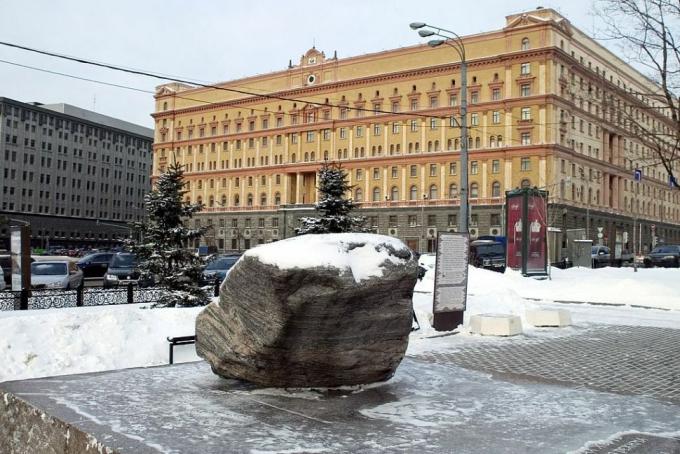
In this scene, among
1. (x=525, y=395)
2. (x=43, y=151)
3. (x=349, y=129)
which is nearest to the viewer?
(x=525, y=395)

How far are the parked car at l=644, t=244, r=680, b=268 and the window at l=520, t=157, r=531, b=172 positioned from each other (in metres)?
23.2

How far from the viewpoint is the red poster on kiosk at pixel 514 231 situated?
93.4 ft

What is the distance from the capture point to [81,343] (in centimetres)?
980

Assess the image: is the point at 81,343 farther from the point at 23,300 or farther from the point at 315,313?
the point at 315,313

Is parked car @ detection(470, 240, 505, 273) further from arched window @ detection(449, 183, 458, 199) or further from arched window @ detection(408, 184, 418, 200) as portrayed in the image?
arched window @ detection(408, 184, 418, 200)

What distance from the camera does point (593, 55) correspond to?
71875 mm

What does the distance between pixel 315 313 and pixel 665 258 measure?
42986 millimetres

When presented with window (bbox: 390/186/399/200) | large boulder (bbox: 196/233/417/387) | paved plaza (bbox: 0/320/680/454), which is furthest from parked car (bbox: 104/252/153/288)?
window (bbox: 390/186/399/200)

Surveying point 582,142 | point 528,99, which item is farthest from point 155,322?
point 582,142

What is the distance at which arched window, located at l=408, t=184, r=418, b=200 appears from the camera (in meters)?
74.7

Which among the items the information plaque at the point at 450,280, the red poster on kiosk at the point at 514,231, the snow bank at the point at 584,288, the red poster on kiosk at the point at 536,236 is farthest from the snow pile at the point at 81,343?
the red poster on kiosk at the point at 514,231

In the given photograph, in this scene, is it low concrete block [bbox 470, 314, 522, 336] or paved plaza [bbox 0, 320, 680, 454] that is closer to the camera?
paved plaza [bbox 0, 320, 680, 454]

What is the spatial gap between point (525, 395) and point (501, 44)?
6758cm

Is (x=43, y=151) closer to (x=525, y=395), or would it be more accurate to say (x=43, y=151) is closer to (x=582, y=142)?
(x=582, y=142)
